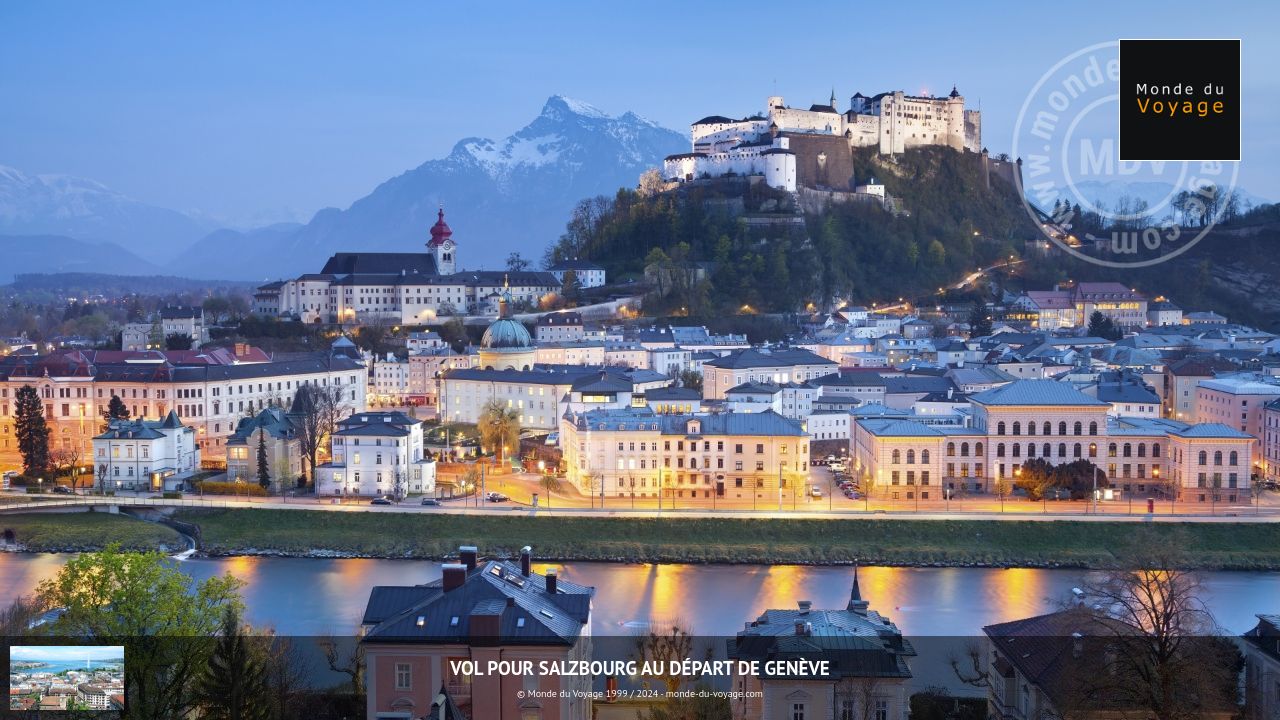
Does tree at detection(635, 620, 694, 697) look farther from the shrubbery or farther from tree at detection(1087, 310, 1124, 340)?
tree at detection(1087, 310, 1124, 340)

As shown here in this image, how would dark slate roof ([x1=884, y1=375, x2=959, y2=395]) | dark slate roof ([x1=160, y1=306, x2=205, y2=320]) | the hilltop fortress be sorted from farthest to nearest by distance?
the hilltop fortress
dark slate roof ([x1=160, y1=306, x2=205, y2=320])
dark slate roof ([x1=884, y1=375, x2=959, y2=395])

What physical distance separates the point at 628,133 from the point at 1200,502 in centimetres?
11567

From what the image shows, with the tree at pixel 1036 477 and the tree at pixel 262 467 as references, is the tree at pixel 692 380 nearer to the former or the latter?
the tree at pixel 1036 477

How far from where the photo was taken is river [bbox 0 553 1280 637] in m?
11.9

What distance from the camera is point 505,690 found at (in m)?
6.87

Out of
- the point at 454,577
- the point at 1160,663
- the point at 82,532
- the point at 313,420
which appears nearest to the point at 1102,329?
the point at 313,420

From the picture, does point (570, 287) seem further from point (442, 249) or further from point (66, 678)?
point (66, 678)

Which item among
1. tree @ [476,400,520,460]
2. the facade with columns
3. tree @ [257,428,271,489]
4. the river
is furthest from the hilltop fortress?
the river

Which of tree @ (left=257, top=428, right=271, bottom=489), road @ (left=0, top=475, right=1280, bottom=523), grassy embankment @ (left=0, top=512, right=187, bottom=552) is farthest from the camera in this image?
tree @ (left=257, top=428, right=271, bottom=489)

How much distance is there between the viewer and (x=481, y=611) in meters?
6.98

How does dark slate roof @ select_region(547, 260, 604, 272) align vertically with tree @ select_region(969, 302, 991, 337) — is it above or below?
above

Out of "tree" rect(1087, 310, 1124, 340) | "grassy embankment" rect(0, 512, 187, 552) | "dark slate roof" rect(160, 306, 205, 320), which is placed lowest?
"grassy embankment" rect(0, 512, 187, 552)

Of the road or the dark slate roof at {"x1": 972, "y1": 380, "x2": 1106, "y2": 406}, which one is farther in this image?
the dark slate roof at {"x1": 972, "y1": 380, "x2": 1106, "y2": 406}

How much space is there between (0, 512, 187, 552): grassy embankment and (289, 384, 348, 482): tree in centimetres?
269
